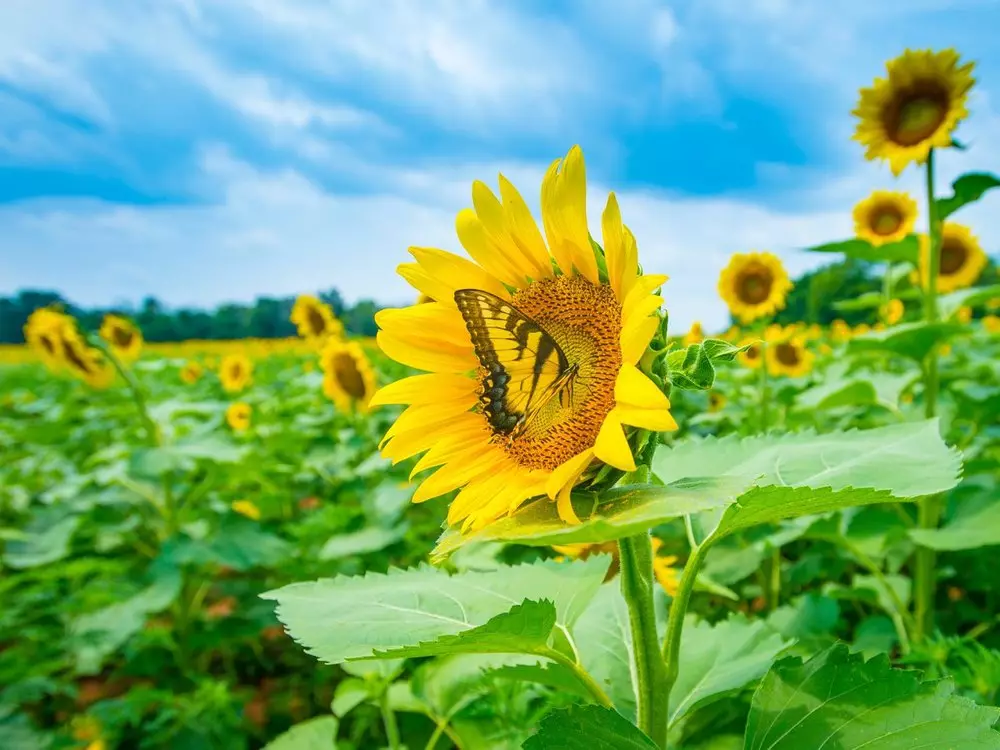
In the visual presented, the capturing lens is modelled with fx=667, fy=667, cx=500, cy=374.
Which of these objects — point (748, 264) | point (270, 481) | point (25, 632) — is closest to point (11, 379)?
point (270, 481)

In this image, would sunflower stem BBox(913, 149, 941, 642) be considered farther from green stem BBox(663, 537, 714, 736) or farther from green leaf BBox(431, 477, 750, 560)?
green leaf BBox(431, 477, 750, 560)

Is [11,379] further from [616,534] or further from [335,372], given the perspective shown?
[616,534]

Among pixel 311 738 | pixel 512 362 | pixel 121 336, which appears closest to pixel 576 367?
pixel 512 362

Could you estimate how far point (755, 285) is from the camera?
4742 millimetres

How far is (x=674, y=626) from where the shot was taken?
998 mm

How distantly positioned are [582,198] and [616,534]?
0.46 meters

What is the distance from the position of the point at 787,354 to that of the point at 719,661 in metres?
5.01

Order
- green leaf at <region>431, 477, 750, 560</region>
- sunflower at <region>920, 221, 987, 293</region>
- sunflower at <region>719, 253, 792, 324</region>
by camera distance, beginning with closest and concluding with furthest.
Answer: green leaf at <region>431, 477, 750, 560</region>, sunflower at <region>719, 253, 792, 324</region>, sunflower at <region>920, 221, 987, 293</region>

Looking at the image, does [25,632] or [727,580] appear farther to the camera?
[25,632]

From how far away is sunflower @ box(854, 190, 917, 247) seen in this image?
430 cm

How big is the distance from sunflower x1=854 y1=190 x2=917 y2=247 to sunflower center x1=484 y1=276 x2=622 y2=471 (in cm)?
399

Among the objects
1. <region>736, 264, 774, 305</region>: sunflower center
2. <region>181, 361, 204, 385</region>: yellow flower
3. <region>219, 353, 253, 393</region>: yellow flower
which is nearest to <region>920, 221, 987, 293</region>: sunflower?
<region>736, 264, 774, 305</region>: sunflower center

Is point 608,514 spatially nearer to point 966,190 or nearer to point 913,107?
point 966,190

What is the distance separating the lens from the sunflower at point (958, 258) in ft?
16.1
